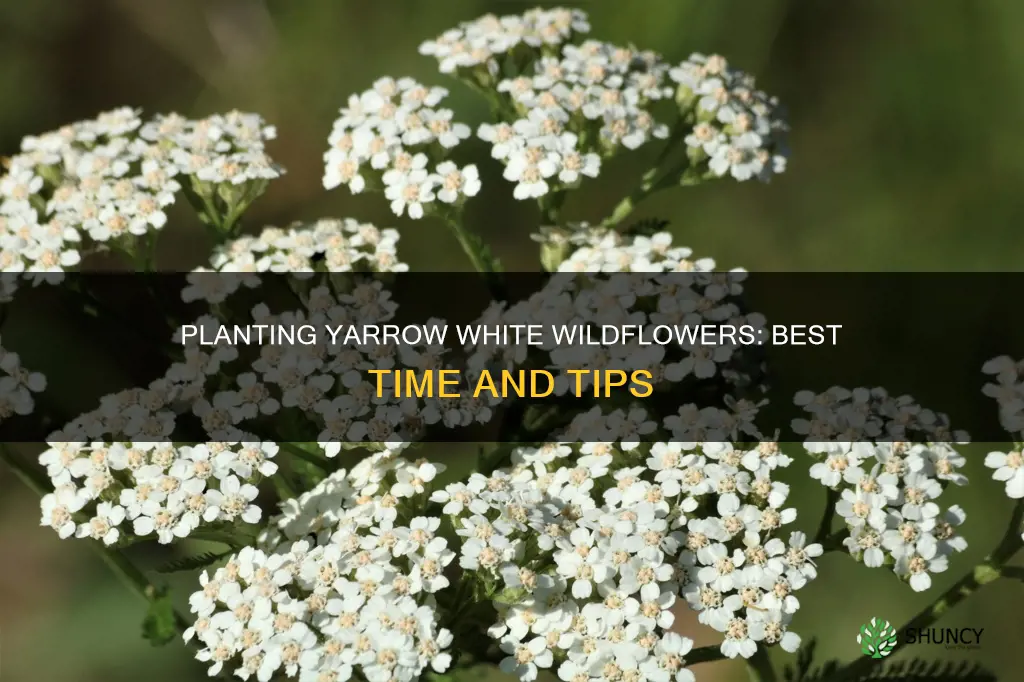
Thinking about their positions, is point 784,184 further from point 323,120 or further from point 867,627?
point 867,627

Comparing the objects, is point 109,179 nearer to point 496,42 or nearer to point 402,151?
point 402,151

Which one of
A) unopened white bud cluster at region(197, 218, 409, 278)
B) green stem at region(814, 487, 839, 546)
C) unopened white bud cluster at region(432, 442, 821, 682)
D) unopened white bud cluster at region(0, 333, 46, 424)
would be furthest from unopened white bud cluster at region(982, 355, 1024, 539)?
unopened white bud cluster at region(0, 333, 46, 424)

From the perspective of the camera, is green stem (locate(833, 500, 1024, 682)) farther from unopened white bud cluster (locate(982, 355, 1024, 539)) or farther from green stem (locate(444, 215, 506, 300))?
green stem (locate(444, 215, 506, 300))

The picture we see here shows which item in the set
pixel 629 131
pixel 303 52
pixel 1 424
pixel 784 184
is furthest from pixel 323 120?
pixel 1 424

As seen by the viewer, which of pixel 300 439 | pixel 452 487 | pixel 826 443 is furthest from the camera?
pixel 300 439

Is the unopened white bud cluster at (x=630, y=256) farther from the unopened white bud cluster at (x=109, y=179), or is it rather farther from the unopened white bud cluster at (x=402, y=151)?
the unopened white bud cluster at (x=109, y=179)

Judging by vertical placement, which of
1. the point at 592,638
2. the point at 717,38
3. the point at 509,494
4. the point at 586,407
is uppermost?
the point at 717,38
